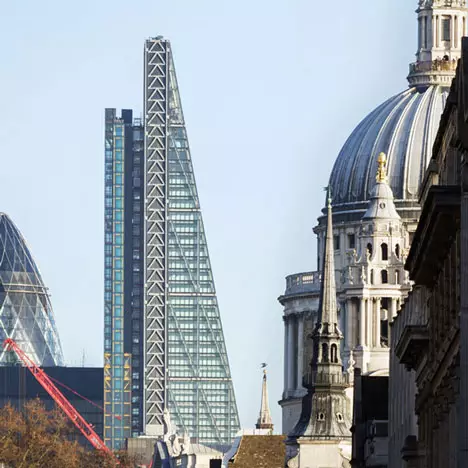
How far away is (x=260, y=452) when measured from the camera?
182500 mm

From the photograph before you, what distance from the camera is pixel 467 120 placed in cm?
5359

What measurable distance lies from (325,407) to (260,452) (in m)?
15.0

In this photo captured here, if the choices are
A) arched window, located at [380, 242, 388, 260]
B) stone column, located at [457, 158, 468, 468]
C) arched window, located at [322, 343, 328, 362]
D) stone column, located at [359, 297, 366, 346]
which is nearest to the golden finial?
arched window, located at [380, 242, 388, 260]

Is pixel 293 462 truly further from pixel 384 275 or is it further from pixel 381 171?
pixel 381 171

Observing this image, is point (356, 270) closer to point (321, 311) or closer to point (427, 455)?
point (321, 311)

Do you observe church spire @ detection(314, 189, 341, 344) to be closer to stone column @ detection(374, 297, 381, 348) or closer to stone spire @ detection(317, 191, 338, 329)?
stone spire @ detection(317, 191, 338, 329)

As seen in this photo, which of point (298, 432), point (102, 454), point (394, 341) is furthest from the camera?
point (102, 454)

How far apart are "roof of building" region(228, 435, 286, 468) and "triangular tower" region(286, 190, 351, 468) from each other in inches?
160

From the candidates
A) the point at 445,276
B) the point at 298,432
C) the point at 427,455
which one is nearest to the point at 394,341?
the point at 427,455

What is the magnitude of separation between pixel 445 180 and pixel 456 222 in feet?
25.0

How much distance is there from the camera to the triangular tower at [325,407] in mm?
158938

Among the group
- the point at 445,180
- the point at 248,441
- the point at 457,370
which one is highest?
the point at 248,441

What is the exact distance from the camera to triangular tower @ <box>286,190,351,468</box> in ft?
521

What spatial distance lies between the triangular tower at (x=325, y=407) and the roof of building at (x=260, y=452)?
13.3 feet
